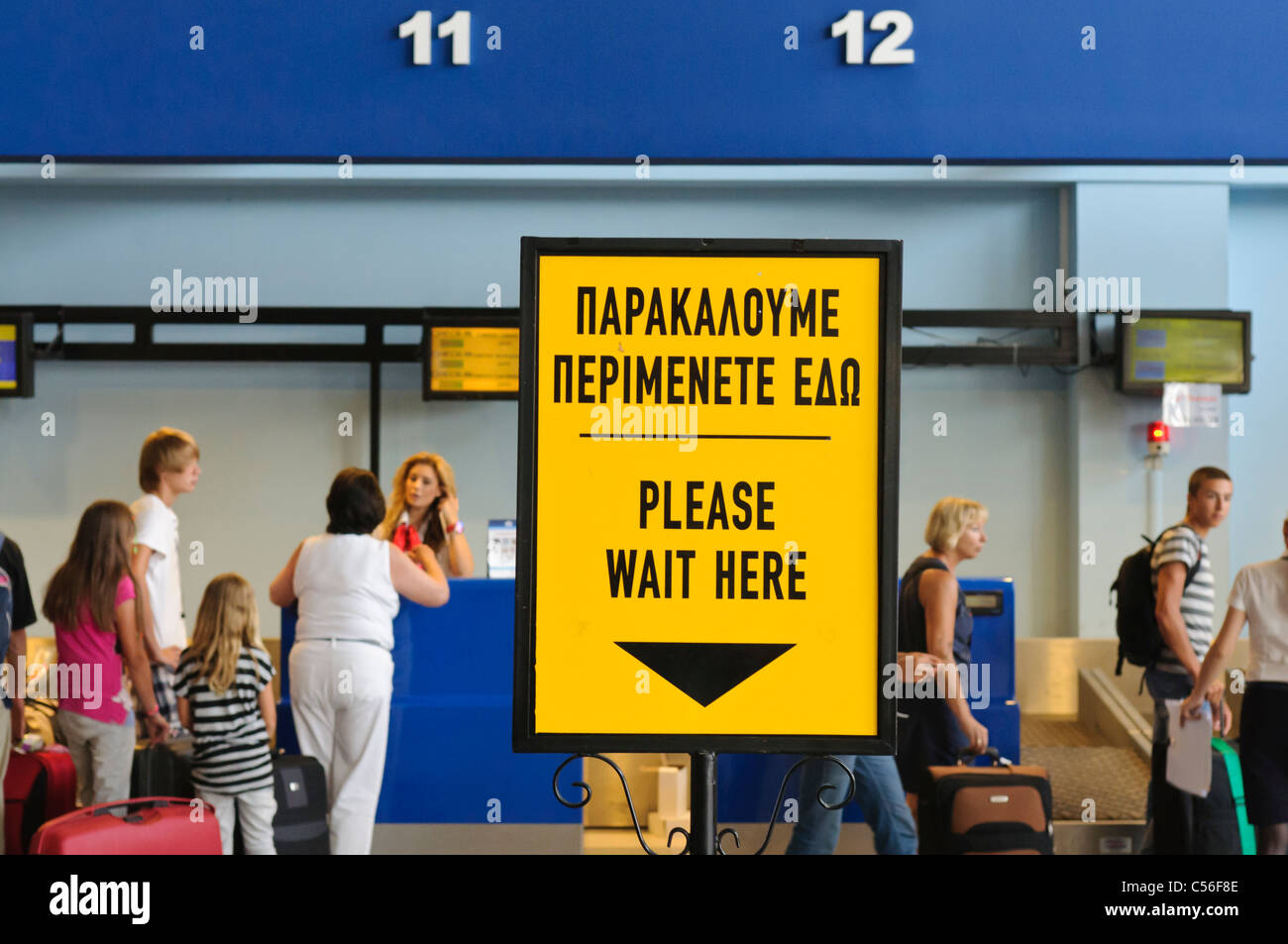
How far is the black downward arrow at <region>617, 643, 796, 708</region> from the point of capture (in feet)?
4.81

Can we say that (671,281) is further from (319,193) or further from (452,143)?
(319,193)

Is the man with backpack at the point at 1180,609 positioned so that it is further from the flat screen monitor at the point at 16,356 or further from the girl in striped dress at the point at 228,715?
the flat screen monitor at the point at 16,356

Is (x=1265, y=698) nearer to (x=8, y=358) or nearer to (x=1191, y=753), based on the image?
(x=1191, y=753)

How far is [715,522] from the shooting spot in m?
1.46

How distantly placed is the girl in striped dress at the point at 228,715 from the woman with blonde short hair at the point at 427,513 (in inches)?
59.8

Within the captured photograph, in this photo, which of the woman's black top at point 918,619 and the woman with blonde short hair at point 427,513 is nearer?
the woman's black top at point 918,619

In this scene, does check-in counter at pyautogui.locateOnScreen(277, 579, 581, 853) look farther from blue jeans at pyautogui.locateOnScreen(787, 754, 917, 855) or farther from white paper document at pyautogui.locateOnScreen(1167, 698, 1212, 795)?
white paper document at pyautogui.locateOnScreen(1167, 698, 1212, 795)

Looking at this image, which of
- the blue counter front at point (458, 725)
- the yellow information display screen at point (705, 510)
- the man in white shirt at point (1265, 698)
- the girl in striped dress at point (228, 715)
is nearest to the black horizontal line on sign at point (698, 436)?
the yellow information display screen at point (705, 510)

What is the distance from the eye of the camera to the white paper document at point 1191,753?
441 cm

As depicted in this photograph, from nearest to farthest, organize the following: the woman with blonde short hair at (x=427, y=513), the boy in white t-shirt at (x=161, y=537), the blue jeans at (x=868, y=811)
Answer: the blue jeans at (x=868, y=811), the boy in white t-shirt at (x=161, y=537), the woman with blonde short hair at (x=427, y=513)

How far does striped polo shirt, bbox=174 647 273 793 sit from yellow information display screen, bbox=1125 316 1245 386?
18.7ft

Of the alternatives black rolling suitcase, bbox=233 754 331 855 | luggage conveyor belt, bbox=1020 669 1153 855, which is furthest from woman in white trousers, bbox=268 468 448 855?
luggage conveyor belt, bbox=1020 669 1153 855

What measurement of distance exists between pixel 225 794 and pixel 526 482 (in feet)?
9.27
